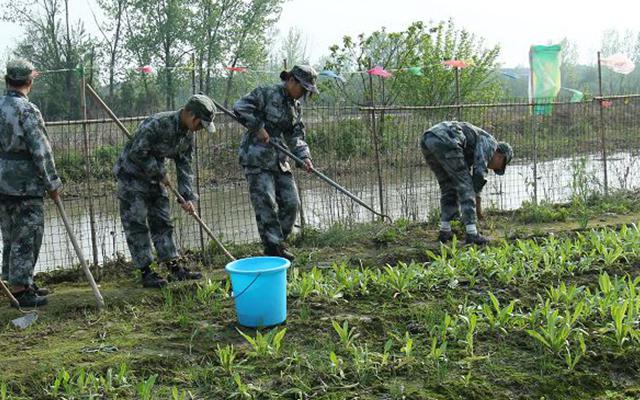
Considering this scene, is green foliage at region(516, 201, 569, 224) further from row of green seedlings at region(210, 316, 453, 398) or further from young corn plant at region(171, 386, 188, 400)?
young corn plant at region(171, 386, 188, 400)

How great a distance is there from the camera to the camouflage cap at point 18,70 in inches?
180

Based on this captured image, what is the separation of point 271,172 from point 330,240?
1.34 meters

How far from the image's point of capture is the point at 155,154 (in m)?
5.04

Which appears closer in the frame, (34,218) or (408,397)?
(408,397)

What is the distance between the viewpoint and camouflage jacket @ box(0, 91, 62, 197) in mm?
4543

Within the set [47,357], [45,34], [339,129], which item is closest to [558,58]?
[339,129]

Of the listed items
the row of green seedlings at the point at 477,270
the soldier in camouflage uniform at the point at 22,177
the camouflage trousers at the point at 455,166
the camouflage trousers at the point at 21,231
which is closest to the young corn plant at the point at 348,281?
the row of green seedlings at the point at 477,270

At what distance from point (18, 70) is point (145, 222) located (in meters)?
1.48

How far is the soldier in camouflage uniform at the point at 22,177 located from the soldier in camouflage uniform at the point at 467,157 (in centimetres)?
348

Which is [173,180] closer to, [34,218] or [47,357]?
[34,218]

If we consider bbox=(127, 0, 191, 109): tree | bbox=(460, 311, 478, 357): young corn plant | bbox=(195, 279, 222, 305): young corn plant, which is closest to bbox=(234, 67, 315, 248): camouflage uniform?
bbox=(195, 279, 222, 305): young corn plant

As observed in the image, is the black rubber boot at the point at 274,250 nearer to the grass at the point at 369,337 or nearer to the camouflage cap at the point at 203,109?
the grass at the point at 369,337

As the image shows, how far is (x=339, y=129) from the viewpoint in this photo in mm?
8227

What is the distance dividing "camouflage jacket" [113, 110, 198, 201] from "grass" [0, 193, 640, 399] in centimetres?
88
